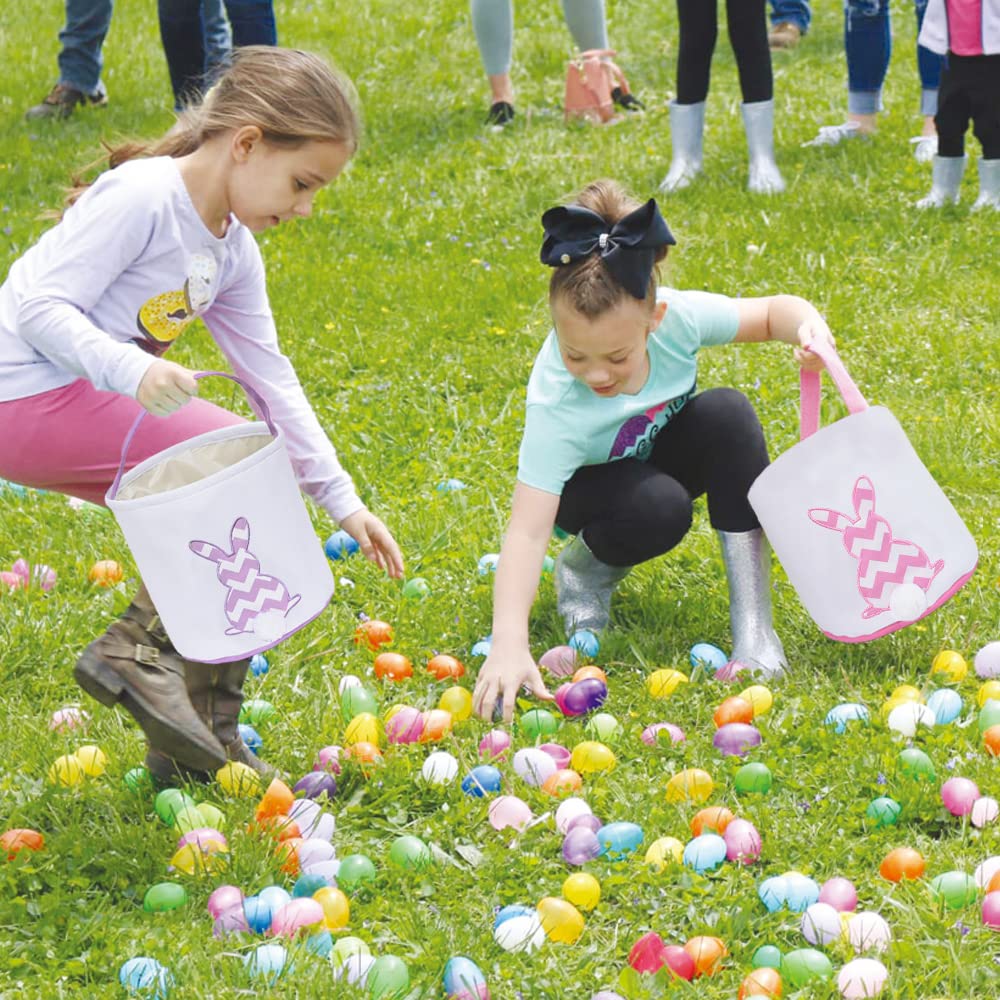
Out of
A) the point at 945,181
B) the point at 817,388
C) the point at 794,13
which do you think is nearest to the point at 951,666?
the point at 817,388

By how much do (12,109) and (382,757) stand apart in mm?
5907

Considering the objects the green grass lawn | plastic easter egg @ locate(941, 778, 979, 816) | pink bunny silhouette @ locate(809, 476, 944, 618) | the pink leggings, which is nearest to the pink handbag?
the green grass lawn

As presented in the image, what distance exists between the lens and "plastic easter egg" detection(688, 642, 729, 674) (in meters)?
2.77

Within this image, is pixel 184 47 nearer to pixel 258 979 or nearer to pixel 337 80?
pixel 337 80

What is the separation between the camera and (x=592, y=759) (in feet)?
8.09

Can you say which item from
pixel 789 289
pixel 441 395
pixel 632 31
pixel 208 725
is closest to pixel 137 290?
pixel 208 725

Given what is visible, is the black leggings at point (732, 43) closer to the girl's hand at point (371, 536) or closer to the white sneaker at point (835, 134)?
the white sneaker at point (835, 134)

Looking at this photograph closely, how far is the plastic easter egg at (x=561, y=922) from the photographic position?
2.06m

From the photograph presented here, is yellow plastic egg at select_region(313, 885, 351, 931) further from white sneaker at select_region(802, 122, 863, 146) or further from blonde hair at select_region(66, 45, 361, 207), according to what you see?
white sneaker at select_region(802, 122, 863, 146)

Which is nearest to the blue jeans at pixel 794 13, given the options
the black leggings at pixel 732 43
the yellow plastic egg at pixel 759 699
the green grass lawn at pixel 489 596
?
the green grass lawn at pixel 489 596

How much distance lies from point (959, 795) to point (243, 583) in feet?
3.81

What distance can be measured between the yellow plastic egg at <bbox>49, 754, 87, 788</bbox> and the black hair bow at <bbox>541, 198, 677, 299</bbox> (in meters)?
1.22

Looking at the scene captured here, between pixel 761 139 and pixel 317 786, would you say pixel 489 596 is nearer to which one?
pixel 317 786

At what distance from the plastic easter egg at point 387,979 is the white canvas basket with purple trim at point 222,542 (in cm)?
55
